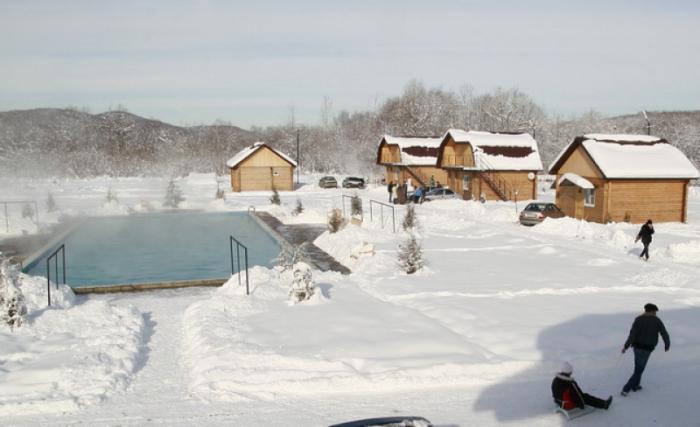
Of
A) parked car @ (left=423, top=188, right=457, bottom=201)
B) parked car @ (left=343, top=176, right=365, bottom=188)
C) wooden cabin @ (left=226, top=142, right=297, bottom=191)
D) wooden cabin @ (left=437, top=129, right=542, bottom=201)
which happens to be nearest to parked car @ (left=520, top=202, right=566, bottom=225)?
wooden cabin @ (left=437, top=129, right=542, bottom=201)

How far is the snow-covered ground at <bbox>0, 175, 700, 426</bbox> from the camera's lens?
8812mm

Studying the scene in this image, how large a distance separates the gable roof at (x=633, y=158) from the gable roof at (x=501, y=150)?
34.3ft

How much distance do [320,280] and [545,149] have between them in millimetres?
77178

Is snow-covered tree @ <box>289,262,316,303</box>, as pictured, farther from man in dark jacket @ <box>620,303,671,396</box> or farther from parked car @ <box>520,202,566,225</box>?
parked car @ <box>520,202,566,225</box>

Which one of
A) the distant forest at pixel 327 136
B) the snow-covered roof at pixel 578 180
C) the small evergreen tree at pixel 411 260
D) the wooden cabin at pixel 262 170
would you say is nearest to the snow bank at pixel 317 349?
the small evergreen tree at pixel 411 260

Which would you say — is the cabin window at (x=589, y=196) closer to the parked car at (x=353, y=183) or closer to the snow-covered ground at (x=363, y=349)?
the snow-covered ground at (x=363, y=349)

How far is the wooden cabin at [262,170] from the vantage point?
55.0 meters

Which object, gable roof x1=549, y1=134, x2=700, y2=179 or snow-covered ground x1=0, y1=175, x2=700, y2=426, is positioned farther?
gable roof x1=549, y1=134, x2=700, y2=179

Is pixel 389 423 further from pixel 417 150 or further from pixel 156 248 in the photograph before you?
pixel 417 150

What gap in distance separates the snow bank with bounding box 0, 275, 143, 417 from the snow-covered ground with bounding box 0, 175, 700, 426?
0.03 metres

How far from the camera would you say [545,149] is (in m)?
87.8

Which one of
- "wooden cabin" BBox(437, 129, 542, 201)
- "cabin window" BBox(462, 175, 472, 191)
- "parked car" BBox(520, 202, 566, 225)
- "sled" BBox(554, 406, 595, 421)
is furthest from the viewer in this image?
"cabin window" BBox(462, 175, 472, 191)

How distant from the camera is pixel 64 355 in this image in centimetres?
1054

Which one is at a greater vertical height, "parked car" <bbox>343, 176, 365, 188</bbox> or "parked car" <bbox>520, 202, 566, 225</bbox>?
"parked car" <bbox>343, 176, 365, 188</bbox>
